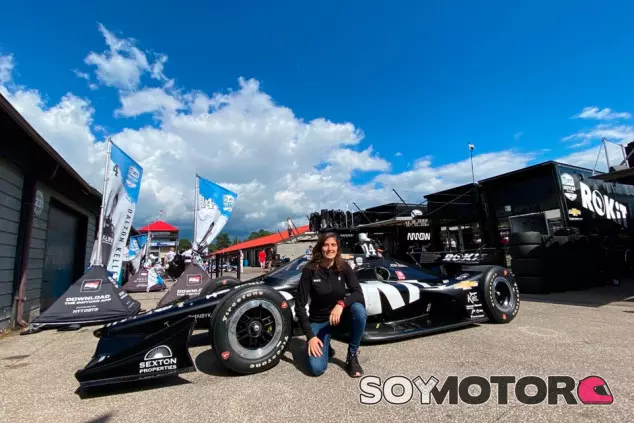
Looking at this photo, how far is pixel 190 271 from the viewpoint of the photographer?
7836mm

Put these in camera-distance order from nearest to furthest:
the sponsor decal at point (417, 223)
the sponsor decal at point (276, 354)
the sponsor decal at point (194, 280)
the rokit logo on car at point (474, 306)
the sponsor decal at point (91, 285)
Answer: the sponsor decal at point (276, 354), the rokit logo on car at point (474, 306), the sponsor decal at point (91, 285), the sponsor decal at point (194, 280), the sponsor decal at point (417, 223)

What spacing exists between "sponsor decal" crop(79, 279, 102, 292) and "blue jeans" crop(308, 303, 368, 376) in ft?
14.9

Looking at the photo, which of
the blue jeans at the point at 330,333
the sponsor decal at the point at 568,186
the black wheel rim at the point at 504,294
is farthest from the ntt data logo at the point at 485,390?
the sponsor decal at the point at 568,186

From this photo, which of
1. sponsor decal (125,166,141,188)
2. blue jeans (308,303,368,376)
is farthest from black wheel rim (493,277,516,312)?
sponsor decal (125,166,141,188)

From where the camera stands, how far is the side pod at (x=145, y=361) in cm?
245

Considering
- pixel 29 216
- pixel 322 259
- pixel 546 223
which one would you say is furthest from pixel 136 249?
pixel 546 223

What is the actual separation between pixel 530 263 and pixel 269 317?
732 cm

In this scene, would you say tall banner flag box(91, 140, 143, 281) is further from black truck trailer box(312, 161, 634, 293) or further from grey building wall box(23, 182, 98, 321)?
black truck trailer box(312, 161, 634, 293)

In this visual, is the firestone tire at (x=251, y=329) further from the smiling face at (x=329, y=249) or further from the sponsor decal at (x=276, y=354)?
the smiling face at (x=329, y=249)

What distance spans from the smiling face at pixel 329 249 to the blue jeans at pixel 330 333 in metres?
0.48

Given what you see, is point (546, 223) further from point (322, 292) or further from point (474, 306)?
point (322, 292)

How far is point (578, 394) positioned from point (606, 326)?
2845 millimetres

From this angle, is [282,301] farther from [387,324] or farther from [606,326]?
[606,326]

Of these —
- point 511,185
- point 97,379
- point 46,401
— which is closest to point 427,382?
point 97,379
